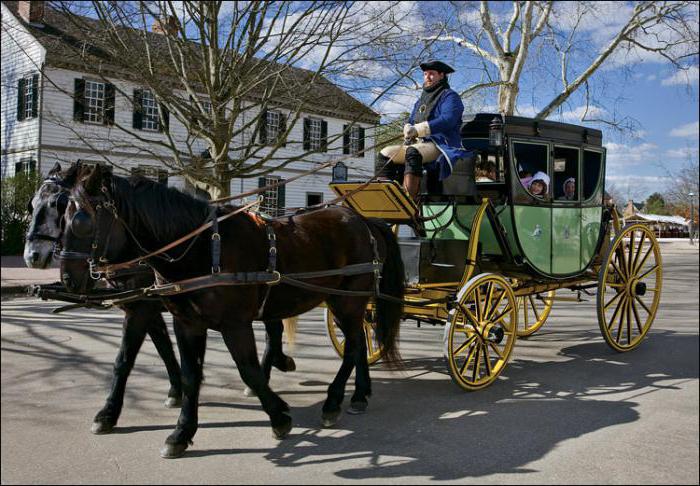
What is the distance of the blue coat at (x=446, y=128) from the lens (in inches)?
229

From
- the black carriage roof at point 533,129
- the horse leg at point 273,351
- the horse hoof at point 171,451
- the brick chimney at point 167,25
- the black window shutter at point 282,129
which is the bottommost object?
the horse hoof at point 171,451

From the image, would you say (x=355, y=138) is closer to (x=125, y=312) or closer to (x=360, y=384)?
(x=360, y=384)

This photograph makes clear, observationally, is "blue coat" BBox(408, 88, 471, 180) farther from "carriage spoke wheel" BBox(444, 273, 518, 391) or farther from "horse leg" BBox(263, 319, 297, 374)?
"horse leg" BBox(263, 319, 297, 374)

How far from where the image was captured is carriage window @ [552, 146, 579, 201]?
6.99 metres

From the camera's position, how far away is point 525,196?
635cm

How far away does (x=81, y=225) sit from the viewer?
3.58 metres

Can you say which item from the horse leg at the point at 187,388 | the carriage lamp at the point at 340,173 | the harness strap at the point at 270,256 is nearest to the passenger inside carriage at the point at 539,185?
the carriage lamp at the point at 340,173

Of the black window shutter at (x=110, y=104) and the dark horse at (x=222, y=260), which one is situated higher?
the black window shutter at (x=110, y=104)

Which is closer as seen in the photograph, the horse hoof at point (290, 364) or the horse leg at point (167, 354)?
the horse leg at point (167, 354)

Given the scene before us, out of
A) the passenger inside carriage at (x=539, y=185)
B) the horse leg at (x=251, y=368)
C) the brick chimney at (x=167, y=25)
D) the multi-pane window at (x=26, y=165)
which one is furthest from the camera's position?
the multi-pane window at (x=26, y=165)

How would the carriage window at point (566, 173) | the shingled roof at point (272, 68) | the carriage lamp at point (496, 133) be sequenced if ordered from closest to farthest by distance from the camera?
the carriage lamp at point (496, 133)
the carriage window at point (566, 173)
the shingled roof at point (272, 68)

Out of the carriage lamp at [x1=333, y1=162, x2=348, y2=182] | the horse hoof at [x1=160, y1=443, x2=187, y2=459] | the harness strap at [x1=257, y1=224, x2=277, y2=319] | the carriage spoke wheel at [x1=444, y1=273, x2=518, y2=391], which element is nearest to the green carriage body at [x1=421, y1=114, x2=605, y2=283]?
the carriage spoke wheel at [x1=444, y1=273, x2=518, y2=391]

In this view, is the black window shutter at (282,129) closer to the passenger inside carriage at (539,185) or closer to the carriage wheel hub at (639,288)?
the passenger inside carriage at (539,185)

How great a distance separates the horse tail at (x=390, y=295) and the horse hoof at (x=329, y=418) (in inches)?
35.7
